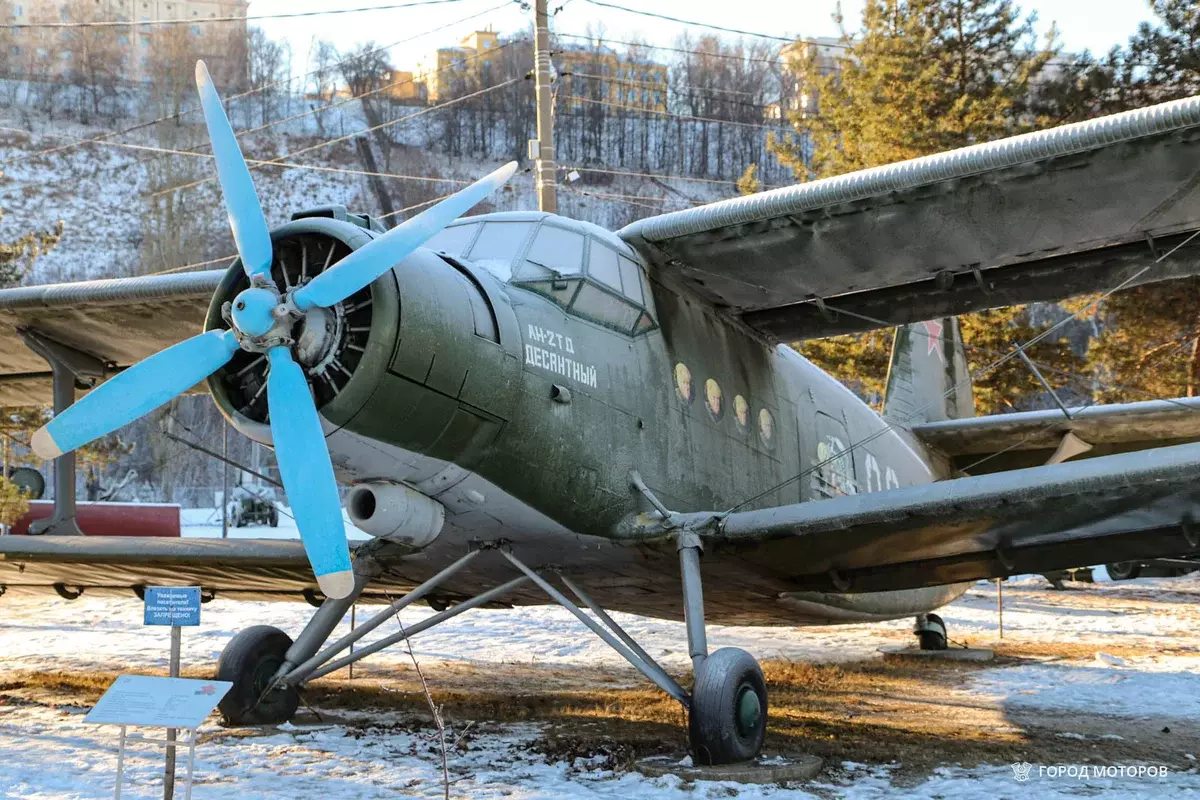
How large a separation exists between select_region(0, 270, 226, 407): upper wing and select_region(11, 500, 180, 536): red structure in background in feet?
69.2

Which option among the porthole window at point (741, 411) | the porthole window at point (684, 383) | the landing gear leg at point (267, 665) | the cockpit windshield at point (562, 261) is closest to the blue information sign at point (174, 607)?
the landing gear leg at point (267, 665)

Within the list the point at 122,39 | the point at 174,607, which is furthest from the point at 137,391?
the point at 122,39

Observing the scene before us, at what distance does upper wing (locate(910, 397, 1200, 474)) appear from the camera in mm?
10336

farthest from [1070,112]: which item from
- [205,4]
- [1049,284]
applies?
[205,4]

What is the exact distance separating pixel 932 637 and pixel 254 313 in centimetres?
1109

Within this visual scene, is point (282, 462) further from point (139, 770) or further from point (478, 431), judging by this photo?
point (139, 770)

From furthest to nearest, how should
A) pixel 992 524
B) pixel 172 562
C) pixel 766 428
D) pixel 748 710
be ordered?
pixel 766 428, pixel 172 562, pixel 992 524, pixel 748 710

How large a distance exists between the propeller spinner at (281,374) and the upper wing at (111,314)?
132 inches

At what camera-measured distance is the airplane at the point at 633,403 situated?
20.1 feet

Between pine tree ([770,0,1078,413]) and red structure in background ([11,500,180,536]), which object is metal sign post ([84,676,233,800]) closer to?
pine tree ([770,0,1078,413])

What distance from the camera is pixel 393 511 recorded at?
6.61m

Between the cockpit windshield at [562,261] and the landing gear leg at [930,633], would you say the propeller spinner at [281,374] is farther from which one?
the landing gear leg at [930,633]

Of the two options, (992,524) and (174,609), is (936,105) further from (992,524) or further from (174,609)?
(174,609)

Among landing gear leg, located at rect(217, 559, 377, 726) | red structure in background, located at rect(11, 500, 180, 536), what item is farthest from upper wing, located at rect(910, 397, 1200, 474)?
red structure in background, located at rect(11, 500, 180, 536)
